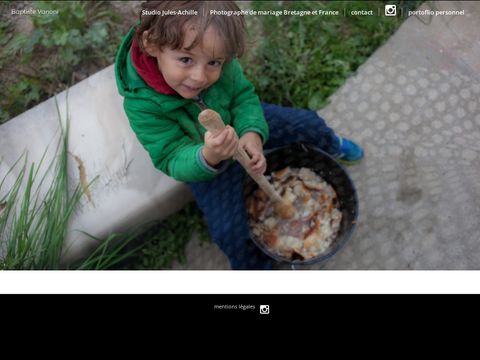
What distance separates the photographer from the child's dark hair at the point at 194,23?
74 centimetres

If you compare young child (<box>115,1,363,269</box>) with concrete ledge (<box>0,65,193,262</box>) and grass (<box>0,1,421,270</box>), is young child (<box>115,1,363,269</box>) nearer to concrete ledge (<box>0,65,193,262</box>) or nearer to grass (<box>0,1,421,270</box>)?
concrete ledge (<box>0,65,193,262</box>)

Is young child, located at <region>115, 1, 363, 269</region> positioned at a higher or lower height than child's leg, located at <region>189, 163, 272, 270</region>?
higher

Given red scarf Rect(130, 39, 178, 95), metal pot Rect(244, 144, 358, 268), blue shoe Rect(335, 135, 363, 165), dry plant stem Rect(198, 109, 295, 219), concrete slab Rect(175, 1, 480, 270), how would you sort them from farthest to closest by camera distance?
blue shoe Rect(335, 135, 363, 165) < metal pot Rect(244, 144, 358, 268) < red scarf Rect(130, 39, 178, 95) < concrete slab Rect(175, 1, 480, 270) < dry plant stem Rect(198, 109, 295, 219)

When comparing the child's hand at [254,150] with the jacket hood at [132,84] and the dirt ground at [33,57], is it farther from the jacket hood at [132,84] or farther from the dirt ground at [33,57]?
the dirt ground at [33,57]

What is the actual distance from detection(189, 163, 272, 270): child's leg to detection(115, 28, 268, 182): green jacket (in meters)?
0.12

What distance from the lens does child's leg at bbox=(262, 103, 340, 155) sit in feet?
3.51

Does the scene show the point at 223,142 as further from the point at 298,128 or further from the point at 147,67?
the point at 298,128

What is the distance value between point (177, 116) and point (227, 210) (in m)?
0.26

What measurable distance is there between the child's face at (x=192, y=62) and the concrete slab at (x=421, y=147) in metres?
0.38

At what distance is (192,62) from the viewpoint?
0.79m

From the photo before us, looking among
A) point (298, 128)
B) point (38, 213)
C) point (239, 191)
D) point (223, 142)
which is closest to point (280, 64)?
point (298, 128)

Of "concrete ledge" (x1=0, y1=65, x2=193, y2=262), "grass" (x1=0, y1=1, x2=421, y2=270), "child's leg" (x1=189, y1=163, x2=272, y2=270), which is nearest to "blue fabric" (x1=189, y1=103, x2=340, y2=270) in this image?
"child's leg" (x1=189, y1=163, x2=272, y2=270)

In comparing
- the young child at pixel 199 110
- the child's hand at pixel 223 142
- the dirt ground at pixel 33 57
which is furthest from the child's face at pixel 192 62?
the dirt ground at pixel 33 57
